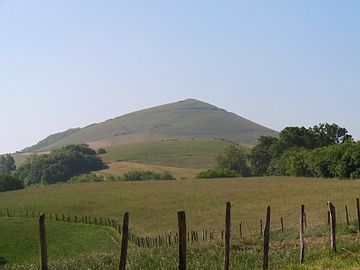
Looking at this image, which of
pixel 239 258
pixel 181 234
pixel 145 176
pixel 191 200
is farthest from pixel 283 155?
pixel 181 234

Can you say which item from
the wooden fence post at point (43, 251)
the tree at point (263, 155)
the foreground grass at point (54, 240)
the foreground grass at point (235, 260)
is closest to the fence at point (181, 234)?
the wooden fence post at point (43, 251)

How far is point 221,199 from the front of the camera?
78812mm

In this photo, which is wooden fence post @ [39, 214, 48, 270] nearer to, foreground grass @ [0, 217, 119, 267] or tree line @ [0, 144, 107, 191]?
foreground grass @ [0, 217, 119, 267]

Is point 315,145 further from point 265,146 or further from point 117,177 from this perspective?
point 117,177

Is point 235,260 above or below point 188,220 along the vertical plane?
above

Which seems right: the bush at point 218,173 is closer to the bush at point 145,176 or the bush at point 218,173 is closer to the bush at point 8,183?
the bush at point 145,176

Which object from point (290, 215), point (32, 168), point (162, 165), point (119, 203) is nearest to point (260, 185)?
point (119, 203)

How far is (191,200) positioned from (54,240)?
103ft

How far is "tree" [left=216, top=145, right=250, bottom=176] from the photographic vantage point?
137 meters

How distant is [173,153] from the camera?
17338cm

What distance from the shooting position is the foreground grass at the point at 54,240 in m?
42.1

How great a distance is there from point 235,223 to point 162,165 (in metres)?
95.7

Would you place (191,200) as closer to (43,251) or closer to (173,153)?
(43,251)

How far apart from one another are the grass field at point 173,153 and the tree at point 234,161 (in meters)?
13.2
